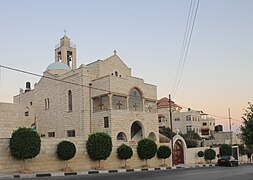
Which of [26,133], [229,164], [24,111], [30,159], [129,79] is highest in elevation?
[129,79]

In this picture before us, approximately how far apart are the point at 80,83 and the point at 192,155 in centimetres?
1582

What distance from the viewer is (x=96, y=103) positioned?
3825cm

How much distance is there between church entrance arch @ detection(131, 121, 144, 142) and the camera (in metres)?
39.8

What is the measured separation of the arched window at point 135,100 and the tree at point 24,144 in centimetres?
1838

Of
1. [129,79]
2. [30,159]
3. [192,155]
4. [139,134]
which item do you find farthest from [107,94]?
[30,159]

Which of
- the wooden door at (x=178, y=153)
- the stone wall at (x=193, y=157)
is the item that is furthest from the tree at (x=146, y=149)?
the stone wall at (x=193, y=157)

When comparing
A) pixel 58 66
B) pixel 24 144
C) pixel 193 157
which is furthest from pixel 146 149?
pixel 58 66

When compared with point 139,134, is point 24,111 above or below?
above

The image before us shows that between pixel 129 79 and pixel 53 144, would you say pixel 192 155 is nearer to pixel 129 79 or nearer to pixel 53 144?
pixel 129 79

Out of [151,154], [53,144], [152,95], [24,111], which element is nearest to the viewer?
[53,144]

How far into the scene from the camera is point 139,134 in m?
40.3

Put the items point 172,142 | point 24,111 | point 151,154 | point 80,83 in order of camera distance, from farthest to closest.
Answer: point 24,111 < point 80,83 < point 172,142 < point 151,154

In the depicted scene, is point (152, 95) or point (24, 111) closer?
point (152, 95)

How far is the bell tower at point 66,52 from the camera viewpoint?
48875 mm
